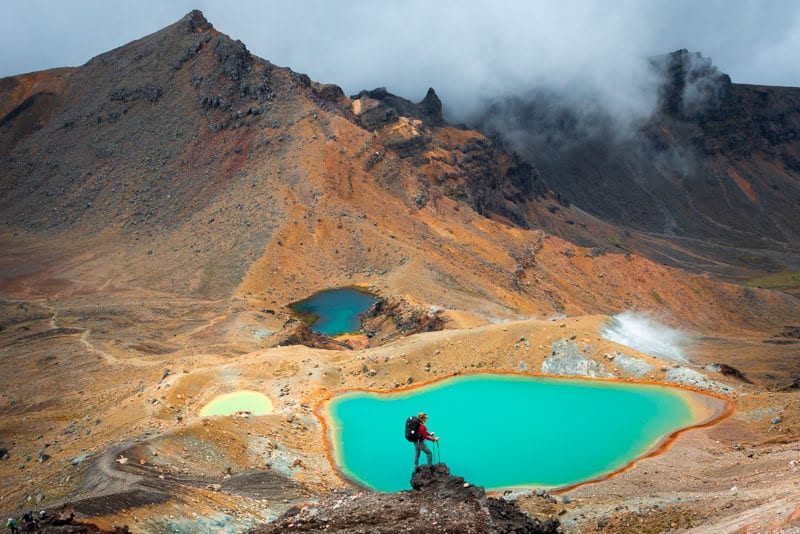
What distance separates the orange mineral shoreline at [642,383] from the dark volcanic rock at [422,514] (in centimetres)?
629

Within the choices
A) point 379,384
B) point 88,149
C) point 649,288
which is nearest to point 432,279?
point 379,384

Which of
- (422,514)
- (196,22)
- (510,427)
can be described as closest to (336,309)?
(510,427)

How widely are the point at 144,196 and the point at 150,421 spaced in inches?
3009

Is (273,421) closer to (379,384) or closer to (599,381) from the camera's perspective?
(379,384)

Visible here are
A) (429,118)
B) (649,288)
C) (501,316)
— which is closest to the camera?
(501,316)

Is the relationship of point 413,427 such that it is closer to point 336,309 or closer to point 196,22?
point 336,309

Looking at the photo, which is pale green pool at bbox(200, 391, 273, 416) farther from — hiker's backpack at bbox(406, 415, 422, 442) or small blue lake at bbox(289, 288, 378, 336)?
small blue lake at bbox(289, 288, 378, 336)

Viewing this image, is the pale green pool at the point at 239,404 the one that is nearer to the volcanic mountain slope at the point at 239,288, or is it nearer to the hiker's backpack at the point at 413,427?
the volcanic mountain slope at the point at 239,288

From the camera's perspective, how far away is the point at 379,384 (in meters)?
39.7

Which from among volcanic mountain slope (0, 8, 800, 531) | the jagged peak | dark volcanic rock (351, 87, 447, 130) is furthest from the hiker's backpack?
dark volcanic rock (351, 87, 447, 130)

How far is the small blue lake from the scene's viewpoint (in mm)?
68938

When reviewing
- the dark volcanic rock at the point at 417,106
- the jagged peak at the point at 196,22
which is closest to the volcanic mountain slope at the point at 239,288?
Answer: the jagged peak at the point at 196,22

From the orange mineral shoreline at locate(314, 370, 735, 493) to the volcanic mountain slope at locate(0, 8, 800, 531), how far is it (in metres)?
0.58

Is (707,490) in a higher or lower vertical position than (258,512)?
higher
